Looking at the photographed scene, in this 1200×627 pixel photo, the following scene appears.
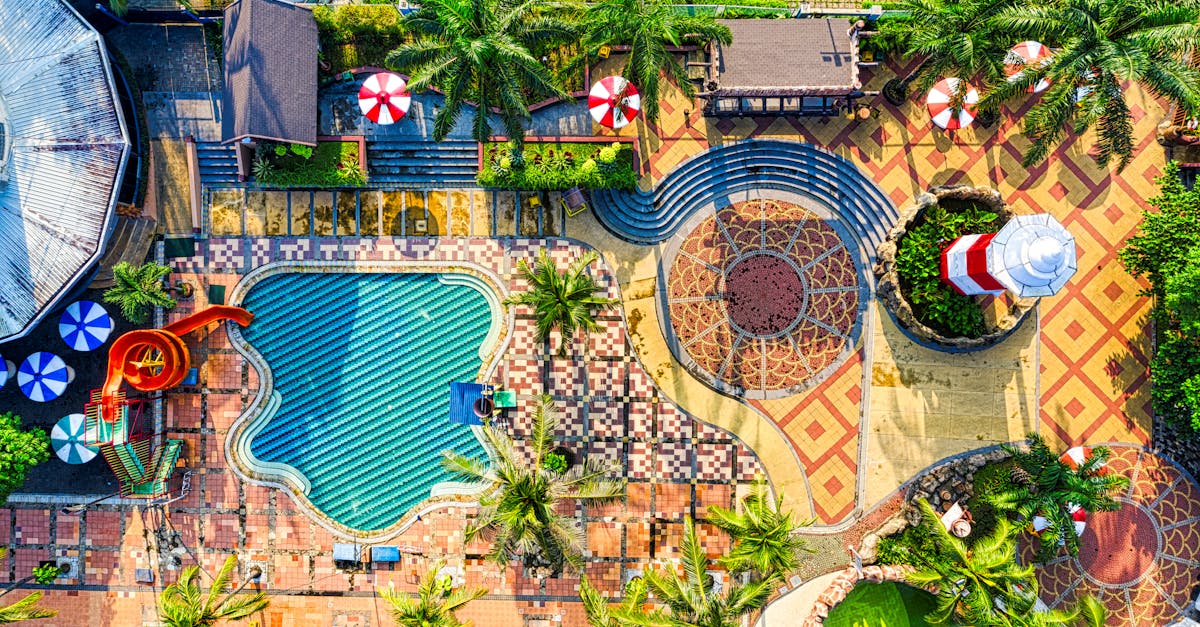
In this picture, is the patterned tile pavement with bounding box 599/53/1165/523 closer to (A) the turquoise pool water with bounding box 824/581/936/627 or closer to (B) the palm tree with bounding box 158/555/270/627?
(A) the turquoise pool water with bounding box 824/581/936/627

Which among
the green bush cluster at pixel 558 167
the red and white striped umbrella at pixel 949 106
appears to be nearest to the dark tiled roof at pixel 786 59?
the red and white striped umbrella at pixel 949 106

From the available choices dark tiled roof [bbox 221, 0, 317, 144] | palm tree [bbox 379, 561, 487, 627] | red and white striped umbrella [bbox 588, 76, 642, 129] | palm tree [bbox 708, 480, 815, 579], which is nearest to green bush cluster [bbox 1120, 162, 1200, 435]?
palm tree [bbox 708, 480, 815, 579]

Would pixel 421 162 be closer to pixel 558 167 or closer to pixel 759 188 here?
pixel 558 167

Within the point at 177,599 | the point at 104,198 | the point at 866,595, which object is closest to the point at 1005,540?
the point at 866,595

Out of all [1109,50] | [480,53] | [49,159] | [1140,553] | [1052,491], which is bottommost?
[1140,553]

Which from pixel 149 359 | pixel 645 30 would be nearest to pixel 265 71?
pixel 149 359

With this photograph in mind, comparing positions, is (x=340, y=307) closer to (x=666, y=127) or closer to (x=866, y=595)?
(x=666, y=127)
